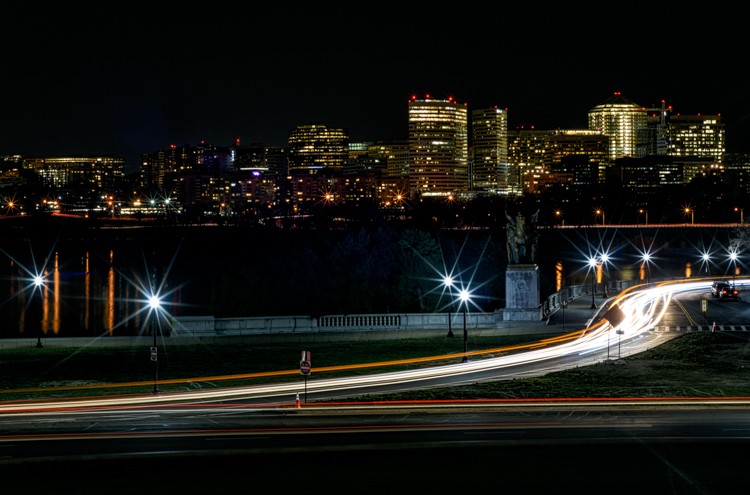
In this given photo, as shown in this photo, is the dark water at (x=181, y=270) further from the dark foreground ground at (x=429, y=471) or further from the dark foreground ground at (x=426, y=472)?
the dark foreground ground at (x=426, y=472)

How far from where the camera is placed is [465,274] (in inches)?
3167

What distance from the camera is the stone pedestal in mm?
45125

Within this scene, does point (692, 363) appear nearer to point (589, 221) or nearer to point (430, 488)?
point (430, 488)

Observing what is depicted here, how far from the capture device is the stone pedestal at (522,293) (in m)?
45.1

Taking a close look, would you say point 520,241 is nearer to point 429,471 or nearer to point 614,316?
point 614,316

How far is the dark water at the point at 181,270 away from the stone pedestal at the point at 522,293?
63.6ft

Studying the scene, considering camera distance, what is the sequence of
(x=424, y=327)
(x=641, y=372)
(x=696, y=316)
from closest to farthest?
(x=641, y=372)
(x=424, y=327)
(x=696, y=316)

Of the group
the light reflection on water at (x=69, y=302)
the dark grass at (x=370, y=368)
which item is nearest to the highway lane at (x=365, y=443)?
the dark grass at (x=370, y=368)

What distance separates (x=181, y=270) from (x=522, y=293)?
8081 centimetres

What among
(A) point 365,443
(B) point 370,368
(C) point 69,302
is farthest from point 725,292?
(C) point 69,302

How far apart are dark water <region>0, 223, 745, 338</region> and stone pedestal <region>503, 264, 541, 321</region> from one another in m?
19.4

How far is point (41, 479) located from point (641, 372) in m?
21.8

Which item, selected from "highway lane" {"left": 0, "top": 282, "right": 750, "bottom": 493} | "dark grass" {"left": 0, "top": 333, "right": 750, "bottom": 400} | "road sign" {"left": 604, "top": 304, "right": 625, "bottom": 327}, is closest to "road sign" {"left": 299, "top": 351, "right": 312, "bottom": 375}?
"highway lane" {"left": 0, "top": 282, "right": 750, "bottom": 493}

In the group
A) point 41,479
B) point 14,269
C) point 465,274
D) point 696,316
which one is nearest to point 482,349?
point 696,316
